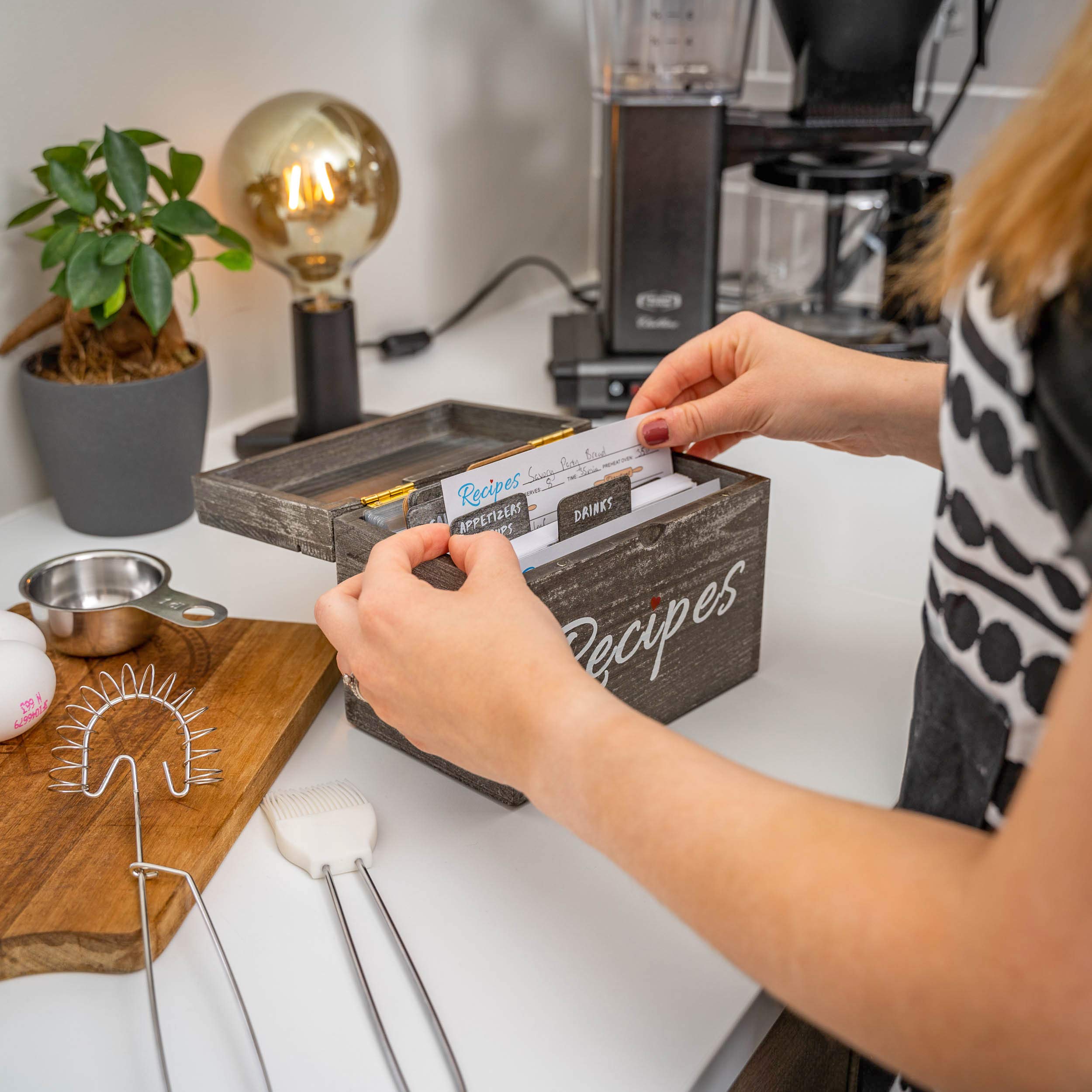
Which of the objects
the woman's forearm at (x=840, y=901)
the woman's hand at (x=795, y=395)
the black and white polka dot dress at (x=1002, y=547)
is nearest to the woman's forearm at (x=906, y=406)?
the woman's hand at (x=795, y=395)

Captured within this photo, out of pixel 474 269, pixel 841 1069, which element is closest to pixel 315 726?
pixel 841 1069

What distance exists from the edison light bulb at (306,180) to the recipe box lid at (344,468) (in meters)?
0.29

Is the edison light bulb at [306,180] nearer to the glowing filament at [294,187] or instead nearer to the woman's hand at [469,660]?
the glowing filament at [294,187]

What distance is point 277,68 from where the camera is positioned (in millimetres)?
1214

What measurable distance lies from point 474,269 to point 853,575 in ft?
2.89

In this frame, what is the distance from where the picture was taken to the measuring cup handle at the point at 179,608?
735mm

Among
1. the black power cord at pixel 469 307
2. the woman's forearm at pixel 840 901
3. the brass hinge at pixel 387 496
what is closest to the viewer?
the woman's forearm at pixel 840 901

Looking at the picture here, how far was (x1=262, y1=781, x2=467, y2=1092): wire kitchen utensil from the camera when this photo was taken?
569 mm

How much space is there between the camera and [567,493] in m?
A: 0.69

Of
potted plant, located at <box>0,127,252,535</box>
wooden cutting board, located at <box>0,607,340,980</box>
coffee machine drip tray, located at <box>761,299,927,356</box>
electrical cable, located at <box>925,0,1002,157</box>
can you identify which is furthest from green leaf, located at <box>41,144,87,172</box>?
electrical cable, located at <box>925,0,1002,157</box>

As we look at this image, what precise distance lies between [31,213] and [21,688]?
0.46 metres

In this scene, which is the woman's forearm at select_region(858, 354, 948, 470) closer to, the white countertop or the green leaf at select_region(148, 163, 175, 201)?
the white countertop

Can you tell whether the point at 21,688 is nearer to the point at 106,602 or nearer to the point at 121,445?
the point at 106,602

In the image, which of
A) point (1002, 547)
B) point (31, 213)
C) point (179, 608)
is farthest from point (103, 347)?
point (1002, 547)
